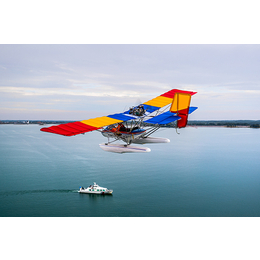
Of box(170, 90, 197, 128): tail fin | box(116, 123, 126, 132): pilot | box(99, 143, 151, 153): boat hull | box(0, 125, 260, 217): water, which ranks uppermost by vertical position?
box(170, 90, 197, 128): tail fin

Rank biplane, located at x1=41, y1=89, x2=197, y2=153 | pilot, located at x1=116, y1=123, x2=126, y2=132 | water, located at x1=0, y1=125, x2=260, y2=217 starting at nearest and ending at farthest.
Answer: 1. biplane, located at x1=41, y1=89, x2=197, y2=153
2. pilot, located at x1=116, y1=123, x2=126, y2=132
3. water, located at x1=0, y1=125, x2=260, y2=217

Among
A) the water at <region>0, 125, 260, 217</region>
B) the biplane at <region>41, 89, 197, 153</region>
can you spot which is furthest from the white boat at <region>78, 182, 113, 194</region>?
the biplane at <region>41, 89, 197, 153</region>

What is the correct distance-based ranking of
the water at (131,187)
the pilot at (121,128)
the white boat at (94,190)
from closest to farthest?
the pilot at (121,128) → the water at (131,187) → the white boat at (94,190)

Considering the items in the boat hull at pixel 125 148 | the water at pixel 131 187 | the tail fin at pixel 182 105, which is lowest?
the water at pixel 131 187

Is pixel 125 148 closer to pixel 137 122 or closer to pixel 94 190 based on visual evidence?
pixel 137 122

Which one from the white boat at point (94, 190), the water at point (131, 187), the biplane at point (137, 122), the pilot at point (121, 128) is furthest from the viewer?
the white boat at point (94, 190)

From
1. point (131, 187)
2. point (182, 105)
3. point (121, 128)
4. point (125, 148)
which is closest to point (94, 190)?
point (131, 187)

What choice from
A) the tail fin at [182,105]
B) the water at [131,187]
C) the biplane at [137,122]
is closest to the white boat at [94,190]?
the water at [131,187]

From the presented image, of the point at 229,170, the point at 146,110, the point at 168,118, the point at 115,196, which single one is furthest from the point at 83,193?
the point at 229,170

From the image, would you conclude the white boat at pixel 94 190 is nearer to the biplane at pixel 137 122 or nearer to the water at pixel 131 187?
the water at pixel 131 187

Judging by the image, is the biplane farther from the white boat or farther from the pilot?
the white boat

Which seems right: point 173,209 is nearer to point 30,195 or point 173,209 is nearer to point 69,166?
point 30,195
